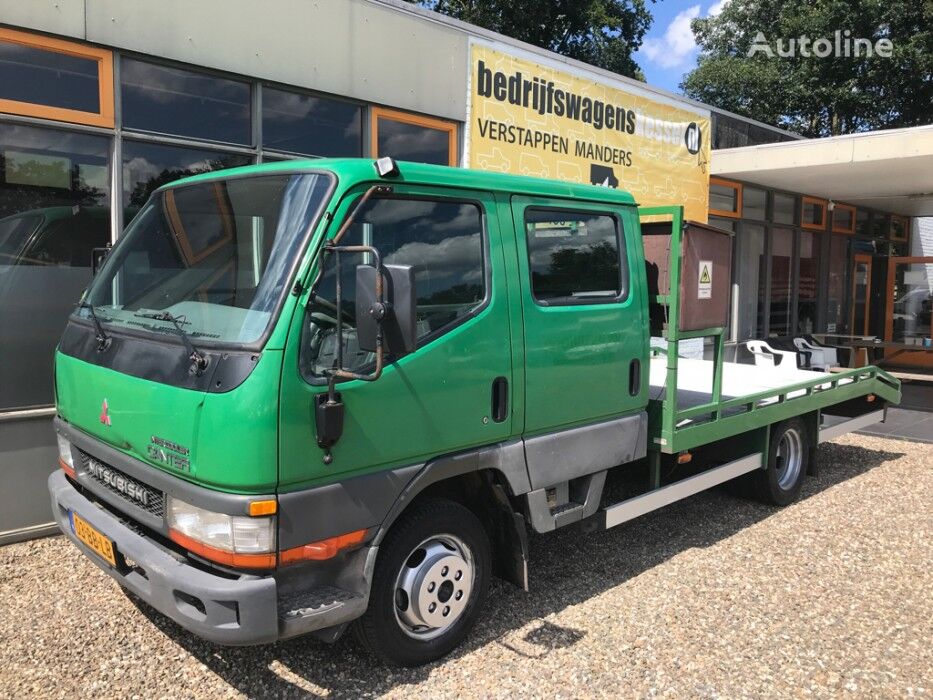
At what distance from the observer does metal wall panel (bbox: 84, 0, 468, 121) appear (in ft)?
17.9

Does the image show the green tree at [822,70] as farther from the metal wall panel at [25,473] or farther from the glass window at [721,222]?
the metal wall panel at [25,473]

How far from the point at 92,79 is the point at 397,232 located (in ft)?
11.2

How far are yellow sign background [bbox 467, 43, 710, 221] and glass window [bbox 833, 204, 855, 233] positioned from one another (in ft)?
16.1

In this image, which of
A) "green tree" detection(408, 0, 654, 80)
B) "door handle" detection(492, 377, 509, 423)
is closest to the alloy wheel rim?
"door handle" detection(492, 377, 509, 423)

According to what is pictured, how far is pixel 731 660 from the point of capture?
3557 mm

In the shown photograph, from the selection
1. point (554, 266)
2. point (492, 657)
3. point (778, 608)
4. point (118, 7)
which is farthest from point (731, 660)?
point (118, 7)

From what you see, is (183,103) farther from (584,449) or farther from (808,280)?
(808,280)

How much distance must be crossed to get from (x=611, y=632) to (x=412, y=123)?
5281 mm

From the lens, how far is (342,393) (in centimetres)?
288

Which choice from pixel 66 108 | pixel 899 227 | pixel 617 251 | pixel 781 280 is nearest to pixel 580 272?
pixel 617 251

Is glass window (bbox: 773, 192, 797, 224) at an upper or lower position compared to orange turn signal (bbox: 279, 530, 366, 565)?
upper

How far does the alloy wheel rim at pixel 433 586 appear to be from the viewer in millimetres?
3299

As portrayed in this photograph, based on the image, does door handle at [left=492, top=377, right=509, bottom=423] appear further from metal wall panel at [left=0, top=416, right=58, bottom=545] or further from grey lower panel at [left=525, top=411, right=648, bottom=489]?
metal wall panel at [left=0, top=416, right=58, bottom=545]

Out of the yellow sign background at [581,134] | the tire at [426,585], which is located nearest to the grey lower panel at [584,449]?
the tire at [426,585]
